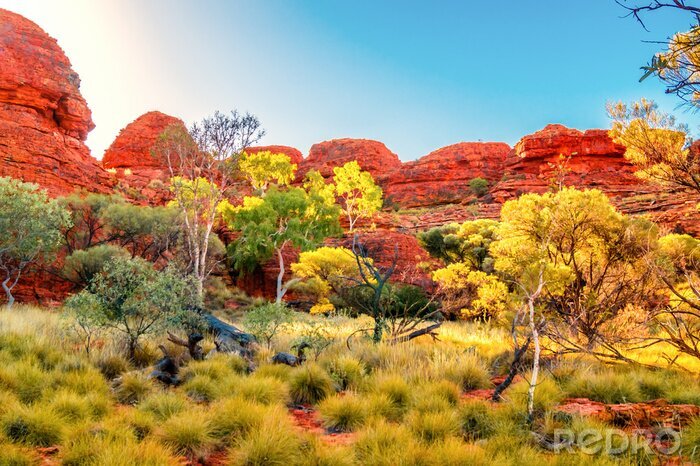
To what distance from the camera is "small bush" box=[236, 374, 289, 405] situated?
5.86 metres

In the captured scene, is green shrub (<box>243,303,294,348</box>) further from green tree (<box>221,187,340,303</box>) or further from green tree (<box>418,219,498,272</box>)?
green tree (<box>221,187,340,303</box>)

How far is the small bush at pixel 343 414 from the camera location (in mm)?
5301

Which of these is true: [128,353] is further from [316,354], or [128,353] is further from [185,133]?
[185,133]

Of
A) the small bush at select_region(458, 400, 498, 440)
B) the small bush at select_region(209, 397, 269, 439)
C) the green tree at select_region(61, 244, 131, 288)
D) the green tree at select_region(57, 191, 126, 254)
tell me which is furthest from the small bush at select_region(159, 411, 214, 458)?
the green tree at select_region(57, 191, 126, 254)

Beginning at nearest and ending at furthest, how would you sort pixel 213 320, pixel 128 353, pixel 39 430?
1. pixel 39 430
2. pixel 128 353
3. pixel 213 320

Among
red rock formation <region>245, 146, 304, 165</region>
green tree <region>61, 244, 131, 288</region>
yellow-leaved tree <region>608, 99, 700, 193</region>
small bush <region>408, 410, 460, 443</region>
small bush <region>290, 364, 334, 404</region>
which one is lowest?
small bush <region>290, 364, 334, 404</region>

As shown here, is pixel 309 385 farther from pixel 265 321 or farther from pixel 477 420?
pixel 265 321

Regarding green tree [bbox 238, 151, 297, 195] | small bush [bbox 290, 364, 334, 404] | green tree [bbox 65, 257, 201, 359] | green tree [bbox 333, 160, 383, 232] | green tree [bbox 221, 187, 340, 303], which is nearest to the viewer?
small bush [bbox 290, 364, 334, 404]

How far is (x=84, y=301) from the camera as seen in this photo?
8.16m

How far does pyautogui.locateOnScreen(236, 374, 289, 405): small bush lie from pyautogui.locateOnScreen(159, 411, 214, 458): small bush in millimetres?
1134

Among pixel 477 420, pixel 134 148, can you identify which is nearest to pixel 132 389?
pixel 477 420

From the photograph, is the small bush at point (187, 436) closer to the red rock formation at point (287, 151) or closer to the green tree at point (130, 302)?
the green tree at point (130, 302)

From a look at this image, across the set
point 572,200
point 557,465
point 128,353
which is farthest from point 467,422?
point 572,200

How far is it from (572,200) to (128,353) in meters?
12.3
